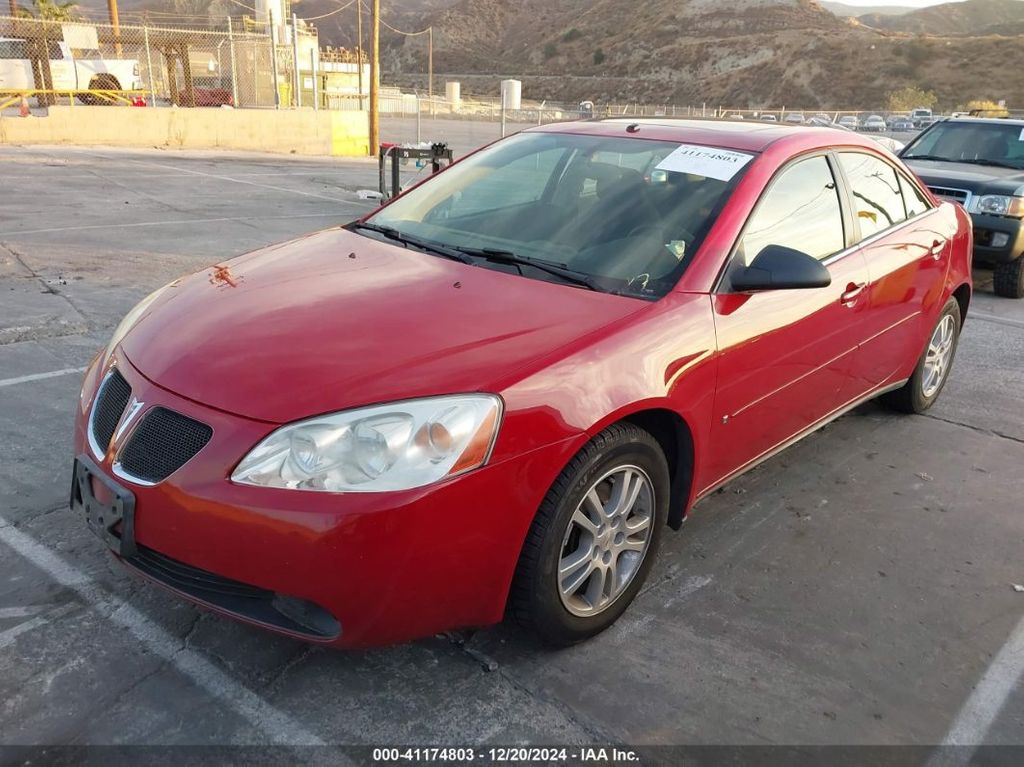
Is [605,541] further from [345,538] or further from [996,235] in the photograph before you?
[996,235]

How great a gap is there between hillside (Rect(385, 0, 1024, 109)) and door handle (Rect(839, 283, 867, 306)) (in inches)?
3311

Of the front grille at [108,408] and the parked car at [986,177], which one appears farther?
the parked car at [986,177]

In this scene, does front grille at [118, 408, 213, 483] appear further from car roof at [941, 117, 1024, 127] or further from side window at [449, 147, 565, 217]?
car roof at [941, 117, 1024, 127]

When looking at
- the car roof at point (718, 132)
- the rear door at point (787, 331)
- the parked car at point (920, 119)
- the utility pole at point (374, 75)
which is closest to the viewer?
the rear door at point (787, 331)

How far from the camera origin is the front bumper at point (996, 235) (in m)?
8.20

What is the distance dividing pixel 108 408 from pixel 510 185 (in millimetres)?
2016

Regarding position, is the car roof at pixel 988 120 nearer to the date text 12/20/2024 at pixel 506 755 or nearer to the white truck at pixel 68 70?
the date text 12/20/2024 at pixel 506 755

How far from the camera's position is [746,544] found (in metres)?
3.43

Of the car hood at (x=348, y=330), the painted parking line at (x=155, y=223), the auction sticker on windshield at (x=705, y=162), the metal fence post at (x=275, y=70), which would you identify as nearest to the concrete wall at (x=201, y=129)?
the metal fence post at (x=275, y=70)

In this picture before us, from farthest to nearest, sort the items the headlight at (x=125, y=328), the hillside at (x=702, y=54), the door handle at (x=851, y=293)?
the hillside at (x=702, y=54)
the door handle at (x=851, y=293)
the headlight at (x=125, y=328)

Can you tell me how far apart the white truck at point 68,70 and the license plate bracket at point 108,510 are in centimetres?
2192

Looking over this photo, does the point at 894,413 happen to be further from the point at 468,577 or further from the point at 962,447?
the point at 468,577

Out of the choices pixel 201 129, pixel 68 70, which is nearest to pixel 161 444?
pixel 201 129

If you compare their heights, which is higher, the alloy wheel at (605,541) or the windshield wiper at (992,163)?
the windshield wiper at (992,163)
